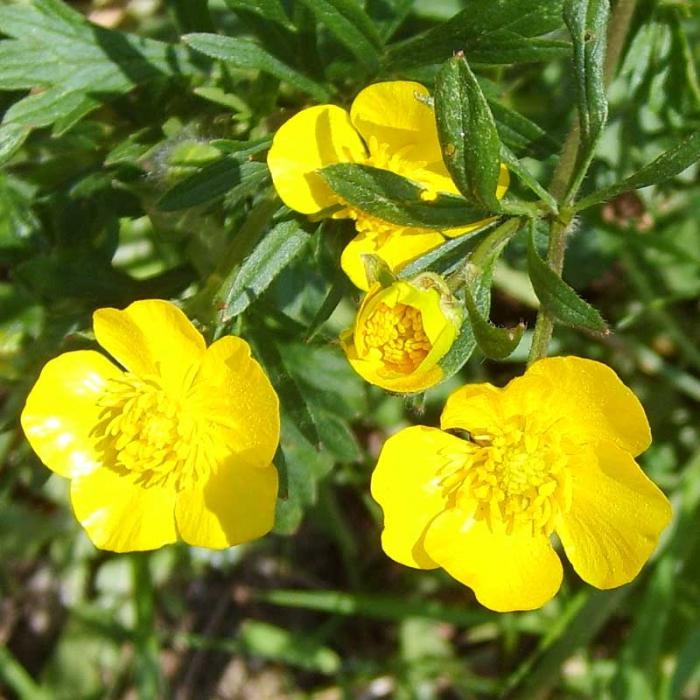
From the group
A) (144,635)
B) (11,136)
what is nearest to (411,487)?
(11,136)

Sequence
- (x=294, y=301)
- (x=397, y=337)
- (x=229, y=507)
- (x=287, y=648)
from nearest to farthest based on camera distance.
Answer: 1. (x=397, y=337)
2. (x=229, y=507)
3. (x=294, y=301)
4. (x=287, y=648)

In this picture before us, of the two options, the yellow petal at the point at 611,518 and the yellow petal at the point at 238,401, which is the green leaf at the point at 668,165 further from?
the yellow petal at the point at 238,401

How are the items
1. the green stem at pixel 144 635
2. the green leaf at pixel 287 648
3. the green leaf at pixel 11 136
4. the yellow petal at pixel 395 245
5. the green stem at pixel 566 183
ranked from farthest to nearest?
the green leaf at pixel 287 648 < the green stem at pixel 144 635 < the green leaf at pixel 11 136 < the yellow petal at pixel 395 245 < the green stem at pixel 566 183

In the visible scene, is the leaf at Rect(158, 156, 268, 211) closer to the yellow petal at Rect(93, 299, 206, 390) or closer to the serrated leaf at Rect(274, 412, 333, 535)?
the yellow petal at Rect(93, 299, 206, 390)

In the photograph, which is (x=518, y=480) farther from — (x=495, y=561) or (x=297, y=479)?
(x=297, y=479)

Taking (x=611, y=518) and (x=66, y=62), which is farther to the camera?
(x=66, y=62)

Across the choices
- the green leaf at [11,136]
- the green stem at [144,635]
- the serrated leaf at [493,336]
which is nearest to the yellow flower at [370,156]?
the serrated leaf at [493,336]

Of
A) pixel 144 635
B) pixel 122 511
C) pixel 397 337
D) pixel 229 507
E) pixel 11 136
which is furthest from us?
pixel 144 635
